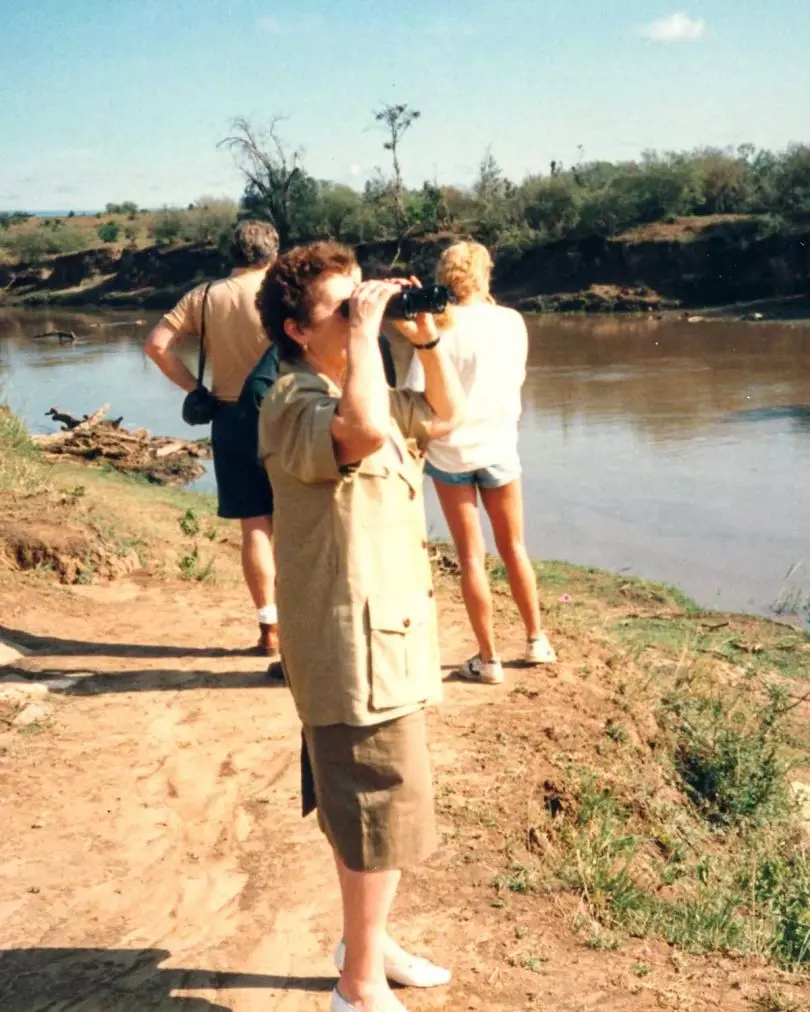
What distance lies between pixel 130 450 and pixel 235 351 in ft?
31.5

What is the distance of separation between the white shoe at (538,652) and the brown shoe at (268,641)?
1.08m

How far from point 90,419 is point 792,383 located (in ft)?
35.8

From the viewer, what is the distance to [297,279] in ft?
7.97

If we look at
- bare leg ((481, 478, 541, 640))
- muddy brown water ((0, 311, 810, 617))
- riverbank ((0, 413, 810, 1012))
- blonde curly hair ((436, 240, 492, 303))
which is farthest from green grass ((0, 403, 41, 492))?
blonde curly hair ((436, 240, 492, 303))

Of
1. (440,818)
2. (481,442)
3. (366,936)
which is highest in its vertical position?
(481,442)

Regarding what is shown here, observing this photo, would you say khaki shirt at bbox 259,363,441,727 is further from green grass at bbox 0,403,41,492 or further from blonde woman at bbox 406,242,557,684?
green grass at bbox 0,403,41,492

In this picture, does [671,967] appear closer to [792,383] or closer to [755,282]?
[792,383]

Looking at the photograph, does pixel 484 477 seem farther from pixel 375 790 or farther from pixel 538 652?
pixel 375 790

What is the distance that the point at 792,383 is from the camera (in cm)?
1888

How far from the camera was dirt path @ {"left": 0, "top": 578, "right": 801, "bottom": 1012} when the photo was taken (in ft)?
9.24

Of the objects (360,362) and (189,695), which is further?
(189,695)

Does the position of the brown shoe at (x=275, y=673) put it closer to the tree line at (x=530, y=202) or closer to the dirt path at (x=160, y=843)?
the dirt path at (x=160, y=843)

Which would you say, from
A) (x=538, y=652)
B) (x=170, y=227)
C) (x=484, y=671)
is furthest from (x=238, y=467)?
(x=170, y=227)

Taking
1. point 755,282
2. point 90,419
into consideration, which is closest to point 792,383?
point 90,419
